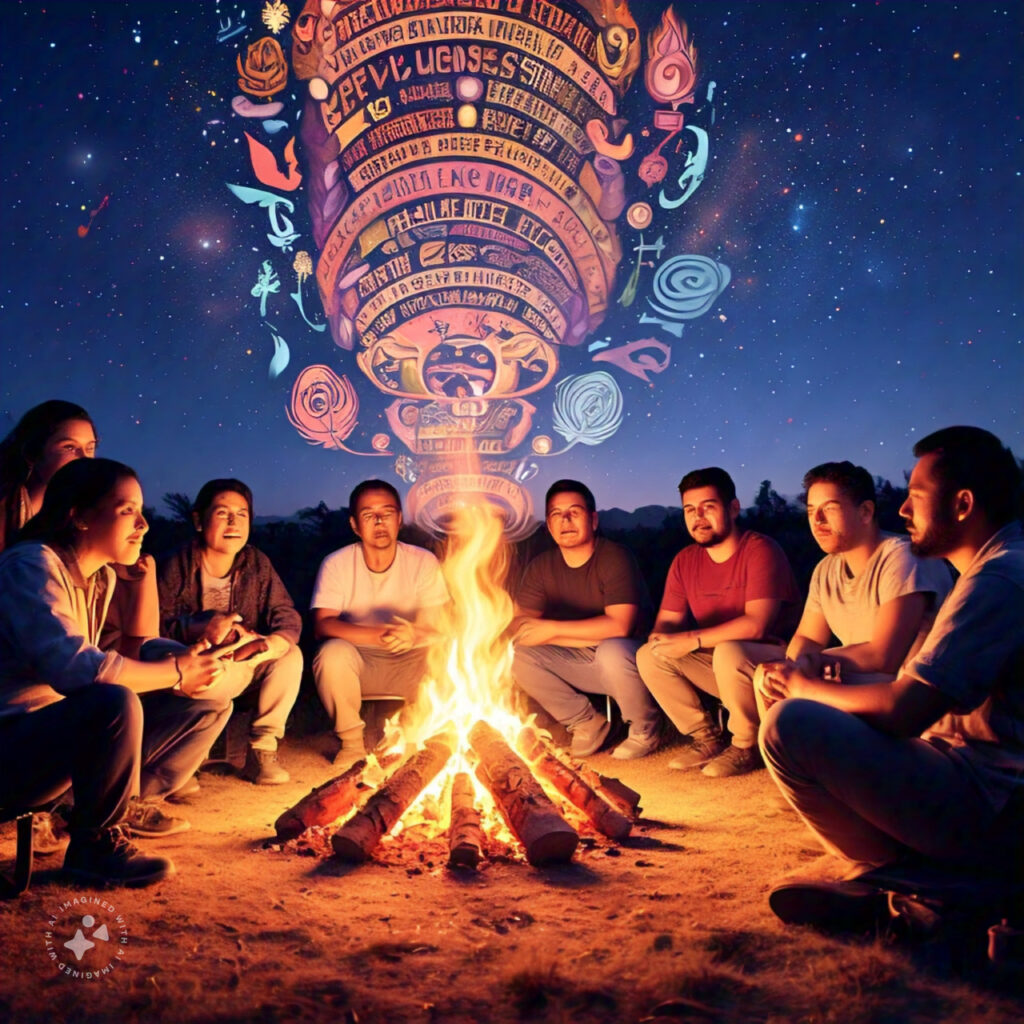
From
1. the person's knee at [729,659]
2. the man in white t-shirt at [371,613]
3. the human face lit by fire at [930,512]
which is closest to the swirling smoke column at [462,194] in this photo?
the man in white t-shirt at [371,613]

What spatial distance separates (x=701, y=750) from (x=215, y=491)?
157 inches

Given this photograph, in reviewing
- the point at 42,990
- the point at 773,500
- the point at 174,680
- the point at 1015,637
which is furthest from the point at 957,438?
the point at 773,500

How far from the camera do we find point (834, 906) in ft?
9.42

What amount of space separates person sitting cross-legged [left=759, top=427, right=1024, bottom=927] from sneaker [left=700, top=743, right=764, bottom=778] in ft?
8.27

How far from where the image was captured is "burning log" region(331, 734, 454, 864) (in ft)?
12.9

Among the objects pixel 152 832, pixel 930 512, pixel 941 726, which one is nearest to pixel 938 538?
pixel 930 512

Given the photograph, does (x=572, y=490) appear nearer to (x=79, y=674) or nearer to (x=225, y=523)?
(x=225, y=523)

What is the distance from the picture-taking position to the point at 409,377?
846 cm

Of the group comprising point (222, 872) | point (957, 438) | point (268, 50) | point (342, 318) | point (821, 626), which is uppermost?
point (268, 50)

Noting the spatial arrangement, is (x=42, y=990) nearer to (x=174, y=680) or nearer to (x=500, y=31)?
(x=174, y=680)

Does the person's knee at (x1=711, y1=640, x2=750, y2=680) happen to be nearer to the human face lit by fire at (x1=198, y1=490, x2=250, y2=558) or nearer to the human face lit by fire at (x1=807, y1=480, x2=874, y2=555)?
the human face lit by fire at (x1=807, y1=480, x2=874, y2=555)

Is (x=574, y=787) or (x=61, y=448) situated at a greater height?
(x=61, y=448)

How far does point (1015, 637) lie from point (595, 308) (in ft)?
21.0

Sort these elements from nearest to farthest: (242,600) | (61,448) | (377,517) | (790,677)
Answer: (790,677) → (61,448) → (242,600) → (377,517)
